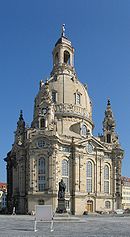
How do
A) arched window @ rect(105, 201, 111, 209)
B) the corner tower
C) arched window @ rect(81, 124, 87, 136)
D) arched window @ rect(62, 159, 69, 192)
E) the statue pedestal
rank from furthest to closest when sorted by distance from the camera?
the corner tower < arched window @ rect(81, 124, 87, 136) < arched window @ rect(105, 201, 111, 209) < arched window @ rect(62, 159, 69, 192) < the statue pedestal

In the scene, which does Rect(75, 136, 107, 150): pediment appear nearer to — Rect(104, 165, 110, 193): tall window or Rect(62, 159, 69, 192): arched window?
Rect(104, 165, 110, 193): tall window

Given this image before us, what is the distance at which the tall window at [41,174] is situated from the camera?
77319 mm

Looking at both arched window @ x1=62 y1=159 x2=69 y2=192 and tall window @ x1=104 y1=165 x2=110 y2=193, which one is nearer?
arched window @ x1=62 y1=159 x2=69 y2=192

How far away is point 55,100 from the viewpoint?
90500 millimetres

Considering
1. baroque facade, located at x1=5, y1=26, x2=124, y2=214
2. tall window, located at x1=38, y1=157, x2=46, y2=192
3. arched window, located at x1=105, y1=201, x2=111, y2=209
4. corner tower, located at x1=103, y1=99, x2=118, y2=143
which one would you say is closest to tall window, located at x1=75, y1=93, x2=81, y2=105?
baroque facade, located at x1=5, y1=26, x2=124, y2=214

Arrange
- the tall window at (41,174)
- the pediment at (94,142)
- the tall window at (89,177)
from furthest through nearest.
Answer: the pediment at (94,142) → the tall window at (89,177) → the tall window at (41,174)

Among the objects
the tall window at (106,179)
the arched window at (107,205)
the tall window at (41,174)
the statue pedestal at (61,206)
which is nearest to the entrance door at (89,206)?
the arched window at (107,205)

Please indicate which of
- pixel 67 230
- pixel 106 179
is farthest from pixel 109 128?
pixel 67 230

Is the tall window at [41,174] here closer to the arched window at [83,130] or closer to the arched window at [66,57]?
the arched window at [83,130]

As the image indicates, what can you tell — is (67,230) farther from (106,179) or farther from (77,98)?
(77,98)

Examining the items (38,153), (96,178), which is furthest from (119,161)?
(38,153)

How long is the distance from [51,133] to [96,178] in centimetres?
1586

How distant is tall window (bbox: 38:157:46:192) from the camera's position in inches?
3044

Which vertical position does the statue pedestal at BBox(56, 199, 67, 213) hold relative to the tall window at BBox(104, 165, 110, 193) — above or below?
below
